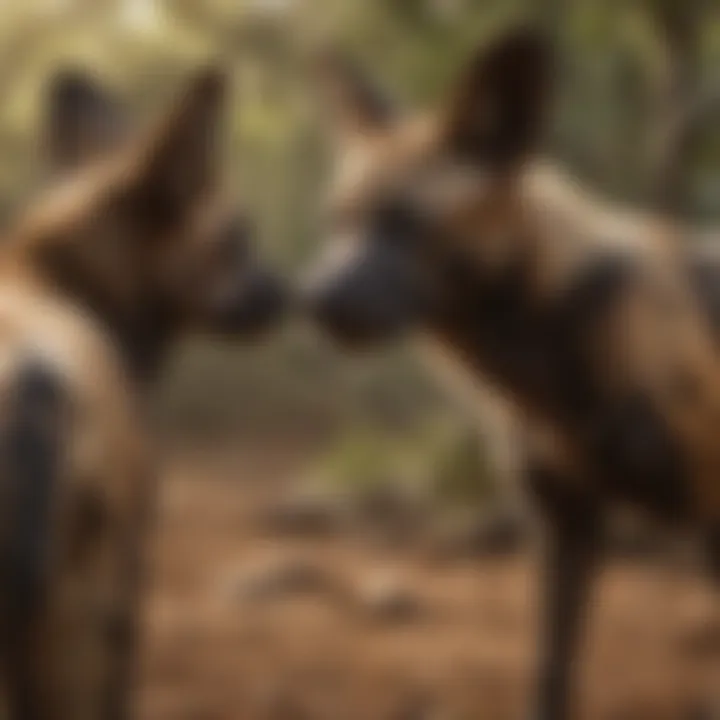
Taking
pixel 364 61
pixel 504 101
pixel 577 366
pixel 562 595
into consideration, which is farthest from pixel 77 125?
pixel 364 61

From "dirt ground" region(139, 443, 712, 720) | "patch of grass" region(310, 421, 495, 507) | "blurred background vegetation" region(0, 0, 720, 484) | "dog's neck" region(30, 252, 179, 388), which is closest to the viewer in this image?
"dog's neck" region(30, 252, 179, 388)

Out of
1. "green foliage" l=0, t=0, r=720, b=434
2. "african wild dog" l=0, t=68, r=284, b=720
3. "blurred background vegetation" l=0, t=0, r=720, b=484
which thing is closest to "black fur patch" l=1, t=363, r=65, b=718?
"african wild dog" l=0, t=68, r=284, b=720

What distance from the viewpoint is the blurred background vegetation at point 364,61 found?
10.6 feet

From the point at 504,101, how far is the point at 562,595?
912 mm

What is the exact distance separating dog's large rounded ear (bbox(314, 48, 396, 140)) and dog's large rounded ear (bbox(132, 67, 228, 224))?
0.44 metres

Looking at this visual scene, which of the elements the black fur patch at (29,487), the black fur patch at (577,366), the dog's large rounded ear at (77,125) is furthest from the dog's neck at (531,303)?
the black fur patch at (29,487)

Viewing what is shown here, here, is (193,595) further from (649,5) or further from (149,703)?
(649,5)

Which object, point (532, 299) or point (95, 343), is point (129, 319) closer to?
point (95, 343)

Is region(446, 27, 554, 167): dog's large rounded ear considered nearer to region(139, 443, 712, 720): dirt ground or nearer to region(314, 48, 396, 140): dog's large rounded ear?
region(314, 48, 396, 140): dog's large rounded ear

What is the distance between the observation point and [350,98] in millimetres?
2406

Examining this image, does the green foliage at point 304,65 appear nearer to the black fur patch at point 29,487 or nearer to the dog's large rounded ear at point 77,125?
the dog's large rounded ear at point 77,125

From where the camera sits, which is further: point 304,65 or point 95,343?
point 304,65

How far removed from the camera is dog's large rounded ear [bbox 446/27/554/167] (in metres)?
2.06

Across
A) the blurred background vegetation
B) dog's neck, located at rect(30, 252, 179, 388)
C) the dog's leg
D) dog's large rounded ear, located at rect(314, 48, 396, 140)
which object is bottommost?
the dog's leg
